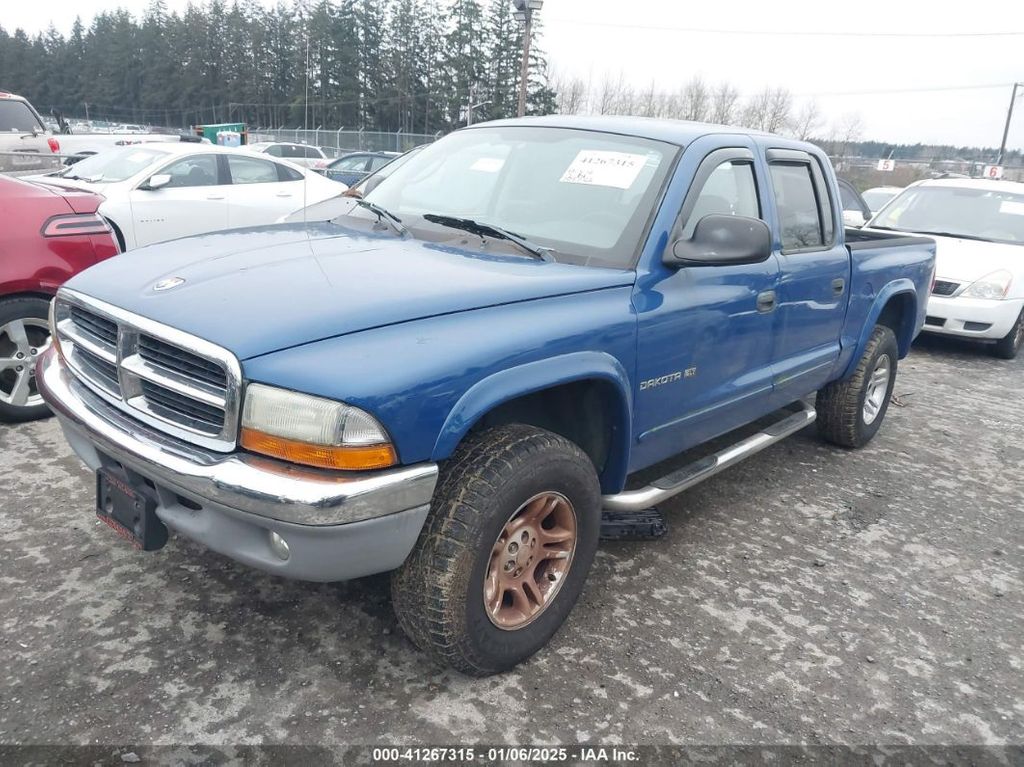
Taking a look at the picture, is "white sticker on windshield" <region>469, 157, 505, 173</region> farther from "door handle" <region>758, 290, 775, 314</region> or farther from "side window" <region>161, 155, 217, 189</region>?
"side window" <region>161, 155, 217, 189</region>

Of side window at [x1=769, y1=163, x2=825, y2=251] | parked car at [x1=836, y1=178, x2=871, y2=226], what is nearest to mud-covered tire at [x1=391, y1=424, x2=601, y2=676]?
side window at [x1=769, y1=163, x2=825, y2=251]

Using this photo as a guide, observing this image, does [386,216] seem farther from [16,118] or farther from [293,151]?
[293,151]

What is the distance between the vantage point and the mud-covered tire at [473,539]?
2.24m

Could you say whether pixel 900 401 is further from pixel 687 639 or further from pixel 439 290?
pixel 439 290

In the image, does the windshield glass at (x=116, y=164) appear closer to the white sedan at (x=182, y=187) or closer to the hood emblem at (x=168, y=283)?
the white sedan at (x=182, y=187)

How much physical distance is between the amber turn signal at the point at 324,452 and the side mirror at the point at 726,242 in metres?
1.43

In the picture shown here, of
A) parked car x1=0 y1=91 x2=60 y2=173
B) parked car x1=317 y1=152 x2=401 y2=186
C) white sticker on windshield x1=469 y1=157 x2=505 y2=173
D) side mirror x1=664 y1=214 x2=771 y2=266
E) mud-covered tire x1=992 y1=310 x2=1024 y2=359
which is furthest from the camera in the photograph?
parked car x1=317 y1=152 x2=401 y2=186

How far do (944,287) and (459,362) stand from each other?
24.4 feet

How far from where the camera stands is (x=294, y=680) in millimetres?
2467

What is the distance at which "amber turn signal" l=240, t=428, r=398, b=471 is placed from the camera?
6.59 feet

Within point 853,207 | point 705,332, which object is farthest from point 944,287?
point 705,332

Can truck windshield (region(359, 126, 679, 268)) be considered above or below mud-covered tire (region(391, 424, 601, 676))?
above

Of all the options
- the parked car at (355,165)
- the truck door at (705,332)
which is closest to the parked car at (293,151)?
the parked car at (355,165)

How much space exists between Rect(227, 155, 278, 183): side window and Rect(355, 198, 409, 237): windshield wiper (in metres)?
5.54
